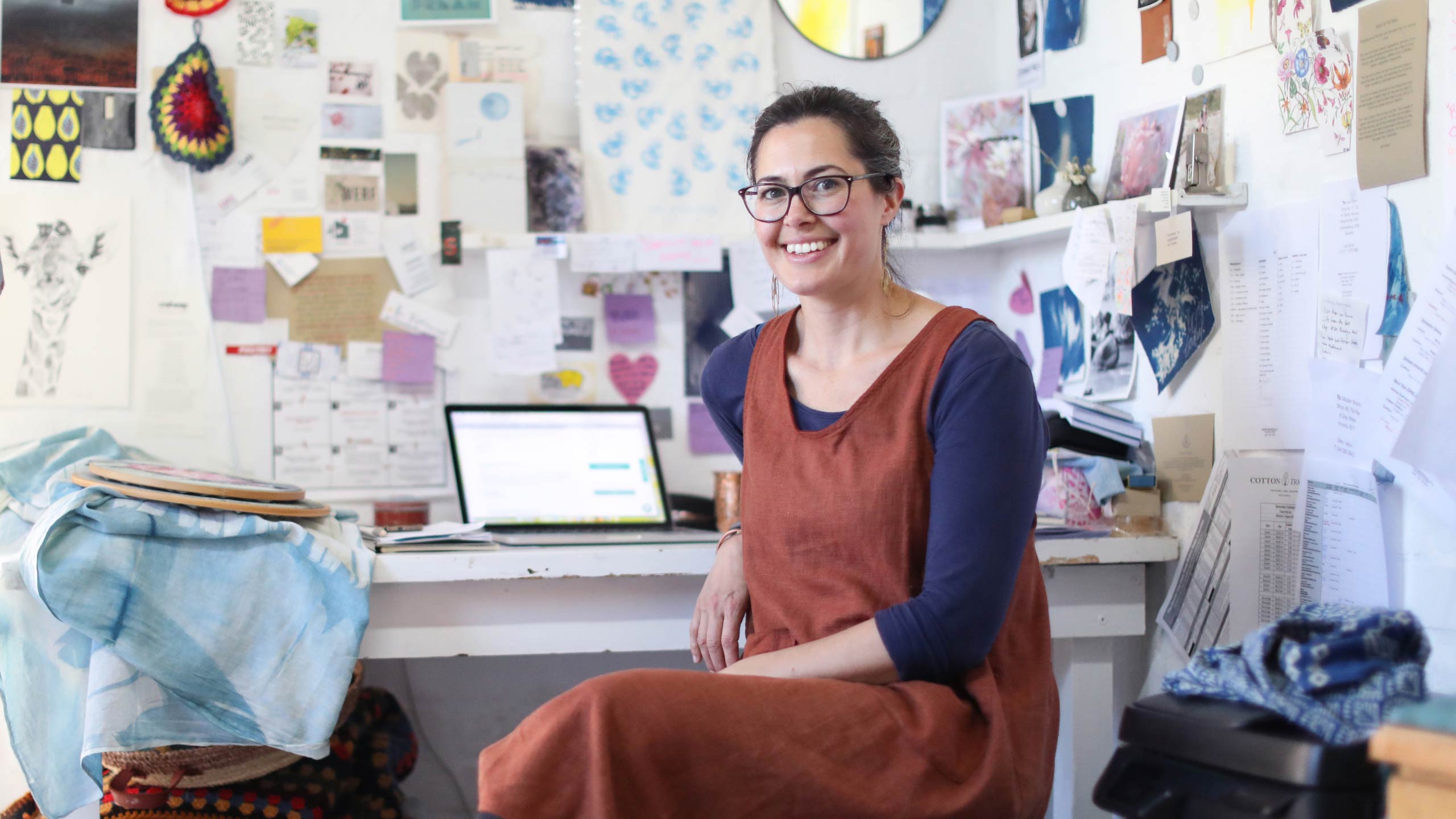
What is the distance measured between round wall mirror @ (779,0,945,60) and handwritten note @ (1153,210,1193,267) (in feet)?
2.52

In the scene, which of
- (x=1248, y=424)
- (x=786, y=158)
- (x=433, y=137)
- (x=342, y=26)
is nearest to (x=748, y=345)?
(x=786, y=158)

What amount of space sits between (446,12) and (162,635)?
116 centimetres

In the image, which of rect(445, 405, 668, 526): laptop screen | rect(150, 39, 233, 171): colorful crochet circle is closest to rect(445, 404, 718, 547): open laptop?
rect(445, 405, 668, 526): laptop screen

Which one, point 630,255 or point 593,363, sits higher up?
point 630,255

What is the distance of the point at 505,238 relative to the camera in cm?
196

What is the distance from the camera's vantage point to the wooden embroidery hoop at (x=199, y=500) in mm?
1414

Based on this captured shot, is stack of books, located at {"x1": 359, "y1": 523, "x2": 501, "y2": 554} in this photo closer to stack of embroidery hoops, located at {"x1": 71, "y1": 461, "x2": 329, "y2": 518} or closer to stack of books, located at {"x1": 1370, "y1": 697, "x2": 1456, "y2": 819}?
stack of embroidery hoops, located at {"x1": 71, "y1": 461, "x2": 329, "y2": 518}

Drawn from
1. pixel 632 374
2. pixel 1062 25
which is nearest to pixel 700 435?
pixel 632 374

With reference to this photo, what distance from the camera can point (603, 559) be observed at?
1560 mm

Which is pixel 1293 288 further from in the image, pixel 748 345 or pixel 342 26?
pixel 342 26

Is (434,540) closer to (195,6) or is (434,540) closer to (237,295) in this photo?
(237,295)

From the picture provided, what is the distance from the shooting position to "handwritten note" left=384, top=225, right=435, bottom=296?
1.99 metres

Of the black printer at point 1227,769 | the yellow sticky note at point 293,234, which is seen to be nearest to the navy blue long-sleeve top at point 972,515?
the black printer at point 1227,769

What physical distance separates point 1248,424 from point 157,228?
5.62ft
